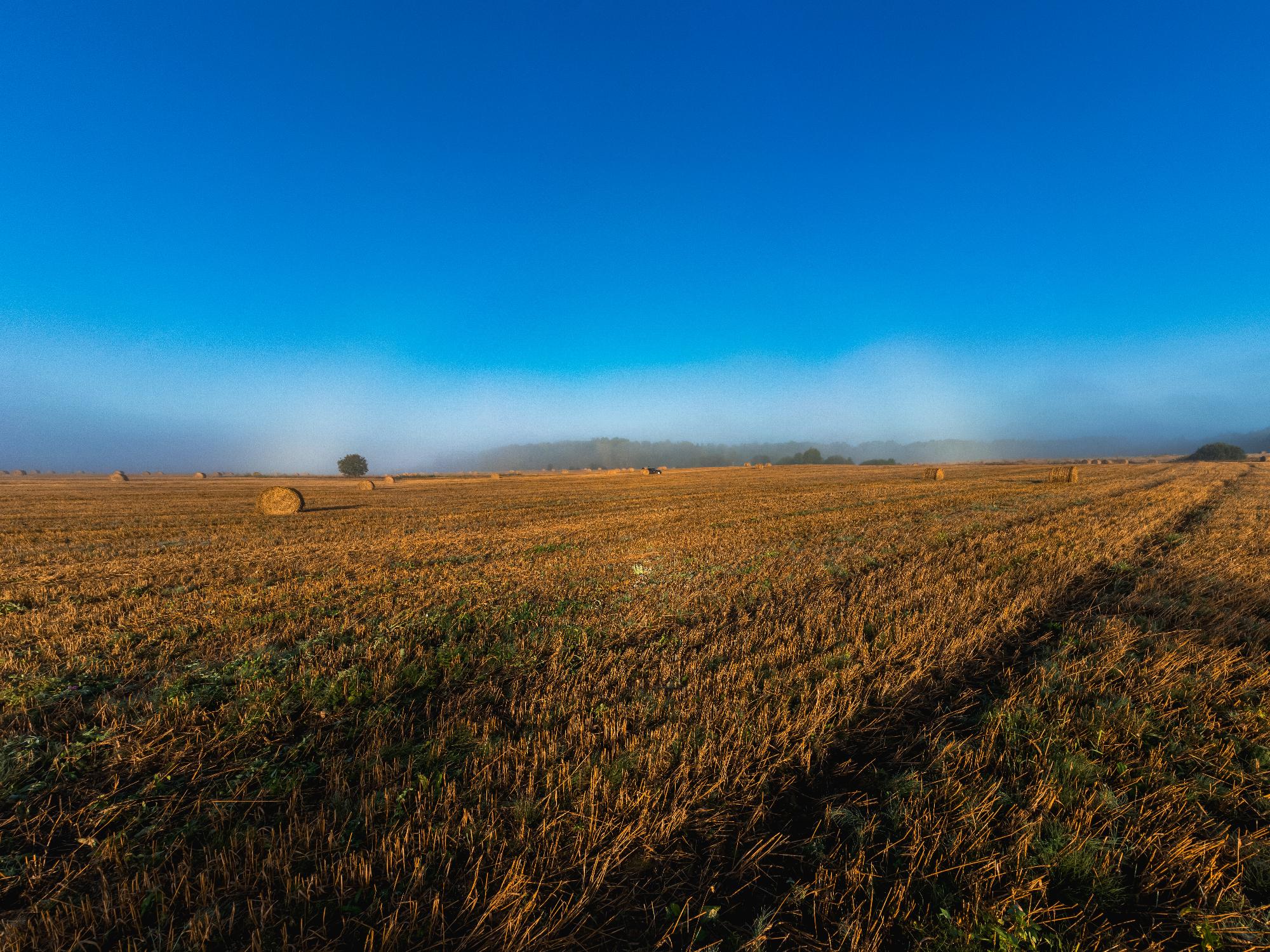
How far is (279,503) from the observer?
28.0 metres

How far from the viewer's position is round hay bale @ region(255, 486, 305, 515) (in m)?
27.6

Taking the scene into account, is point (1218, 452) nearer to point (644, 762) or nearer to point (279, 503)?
point (644, 762)

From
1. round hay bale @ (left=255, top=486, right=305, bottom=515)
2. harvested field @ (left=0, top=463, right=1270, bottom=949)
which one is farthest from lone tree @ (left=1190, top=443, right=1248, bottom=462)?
round hay bale @ (left=255, top=486, right=305, bottom=515)

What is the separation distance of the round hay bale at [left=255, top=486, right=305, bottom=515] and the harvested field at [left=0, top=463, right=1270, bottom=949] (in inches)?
785

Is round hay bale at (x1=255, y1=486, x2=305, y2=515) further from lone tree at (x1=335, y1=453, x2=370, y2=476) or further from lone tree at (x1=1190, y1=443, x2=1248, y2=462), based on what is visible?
lone tree at (x1=1190, y1=443, x2=1248, y2=462)

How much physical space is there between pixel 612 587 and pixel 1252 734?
7.80m

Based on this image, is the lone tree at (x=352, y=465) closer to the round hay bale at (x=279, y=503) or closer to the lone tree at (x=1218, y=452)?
the round hay bale at (x=279, y=503)

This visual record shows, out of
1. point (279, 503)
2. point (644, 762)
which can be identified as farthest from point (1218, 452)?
point (279, 503)

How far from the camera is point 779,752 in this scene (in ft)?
13.3

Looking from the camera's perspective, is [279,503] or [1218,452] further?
[1218,452]

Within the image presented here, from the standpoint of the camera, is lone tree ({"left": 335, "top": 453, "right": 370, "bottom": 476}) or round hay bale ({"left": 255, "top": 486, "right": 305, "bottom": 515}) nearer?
round hay bale ({"left": 255, "top": 486, "right": 305, "bottom": 515})

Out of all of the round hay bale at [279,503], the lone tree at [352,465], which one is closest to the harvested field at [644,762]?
the round hay bale at [279,503]

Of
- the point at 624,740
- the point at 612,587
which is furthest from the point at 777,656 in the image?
the point at 612,587

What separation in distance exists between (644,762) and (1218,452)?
189 m
